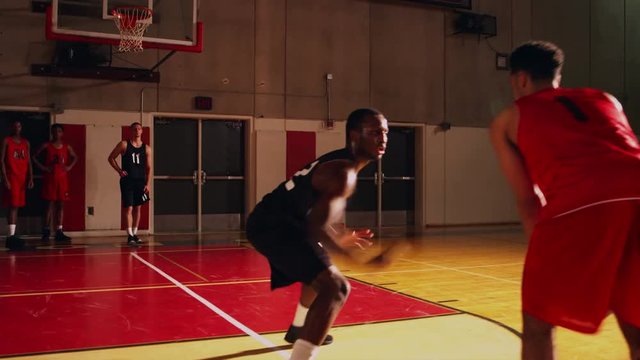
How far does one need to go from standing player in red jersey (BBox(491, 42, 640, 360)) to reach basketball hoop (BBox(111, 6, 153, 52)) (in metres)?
8.94

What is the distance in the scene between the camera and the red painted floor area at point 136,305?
4332 millimetres

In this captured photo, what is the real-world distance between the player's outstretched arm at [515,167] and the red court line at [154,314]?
2642 mm

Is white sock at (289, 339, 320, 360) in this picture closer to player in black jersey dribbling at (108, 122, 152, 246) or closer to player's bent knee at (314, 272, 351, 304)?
player's bent knee at (314, 272, 351, 304)

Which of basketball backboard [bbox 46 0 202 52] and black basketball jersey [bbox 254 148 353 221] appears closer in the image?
black basketball jersey [bbox 254 148 353 221]

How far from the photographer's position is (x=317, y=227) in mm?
3010

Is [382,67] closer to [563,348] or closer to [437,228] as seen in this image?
[437,228]

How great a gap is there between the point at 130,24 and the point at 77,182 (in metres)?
3.16

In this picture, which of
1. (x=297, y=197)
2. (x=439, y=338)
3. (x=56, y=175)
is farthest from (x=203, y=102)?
(x=297, y=197)

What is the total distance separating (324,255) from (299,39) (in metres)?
10.4

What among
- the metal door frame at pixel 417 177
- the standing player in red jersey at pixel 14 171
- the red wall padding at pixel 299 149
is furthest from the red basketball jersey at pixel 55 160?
the metal door frame at pixel 417 177

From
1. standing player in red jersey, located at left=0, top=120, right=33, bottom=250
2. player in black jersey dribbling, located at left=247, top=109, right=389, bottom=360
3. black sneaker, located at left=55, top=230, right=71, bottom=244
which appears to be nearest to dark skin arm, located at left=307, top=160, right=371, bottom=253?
player in black jersey dribbling, located at left=247, top=109, right=389, bottom=360

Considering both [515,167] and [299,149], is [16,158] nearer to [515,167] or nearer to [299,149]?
[299,149]

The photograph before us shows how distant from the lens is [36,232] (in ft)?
37.6

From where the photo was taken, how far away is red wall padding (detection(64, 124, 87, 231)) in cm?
1148
